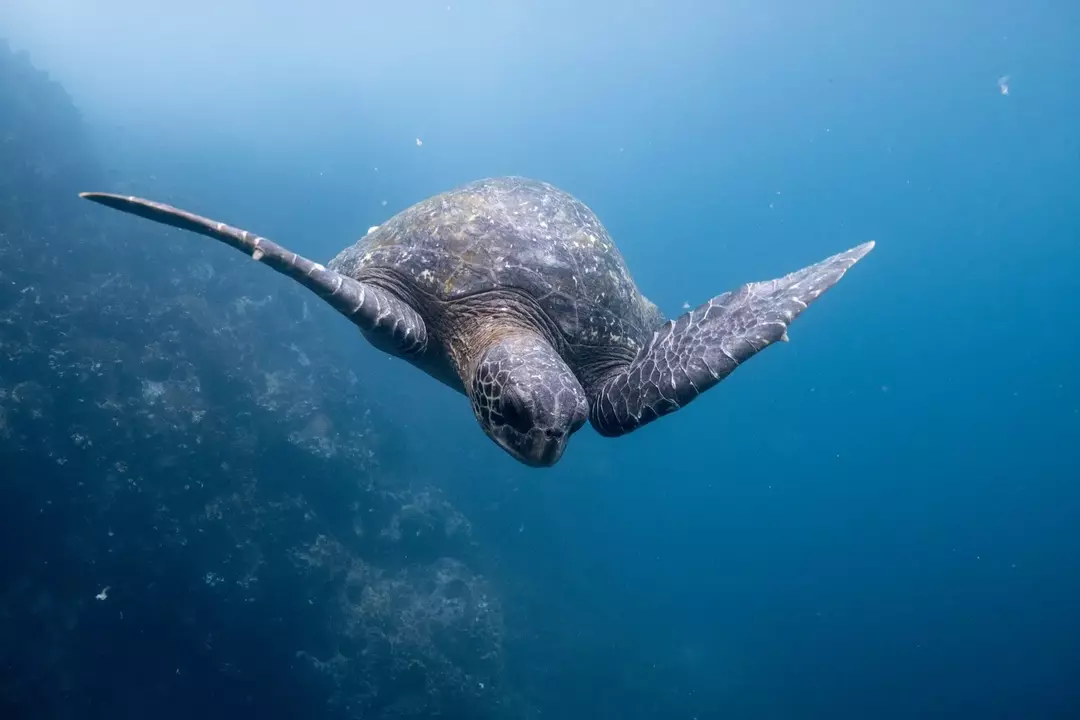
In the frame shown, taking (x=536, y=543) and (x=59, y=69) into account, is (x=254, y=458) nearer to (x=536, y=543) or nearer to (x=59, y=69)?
(x=536, y=543)

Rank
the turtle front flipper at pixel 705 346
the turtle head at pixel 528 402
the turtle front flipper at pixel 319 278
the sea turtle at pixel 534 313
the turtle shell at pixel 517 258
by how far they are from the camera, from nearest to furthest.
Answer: the turtle front flipper at pixel 319 278
the turtle head at pixel 528 402
the sea turtle at pixel 534 313
the turtle front flipper at pixel 705 346
the turtle shell at pixel 517 258

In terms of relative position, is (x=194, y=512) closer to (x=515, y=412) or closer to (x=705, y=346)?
(x=515, y=412)

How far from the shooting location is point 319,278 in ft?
12.3

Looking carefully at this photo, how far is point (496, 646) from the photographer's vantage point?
14656mm

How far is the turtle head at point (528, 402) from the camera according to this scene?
3.46 metres

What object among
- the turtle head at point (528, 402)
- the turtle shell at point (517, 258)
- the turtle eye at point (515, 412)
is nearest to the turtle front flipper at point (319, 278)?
the turtle shell at point (517, 258)

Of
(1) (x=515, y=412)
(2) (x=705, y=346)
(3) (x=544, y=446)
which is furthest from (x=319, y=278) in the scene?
(2) (x=705, y=346)

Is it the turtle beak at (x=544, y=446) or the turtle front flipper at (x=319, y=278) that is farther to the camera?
the turtle beak at (x=544, y=446)

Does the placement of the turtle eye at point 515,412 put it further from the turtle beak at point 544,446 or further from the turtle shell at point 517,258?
the turtle shell at point 517,258

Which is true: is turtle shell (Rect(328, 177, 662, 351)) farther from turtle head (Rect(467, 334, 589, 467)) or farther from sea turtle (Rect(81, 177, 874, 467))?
turtle head (Rect(467, 334, 589, 467))

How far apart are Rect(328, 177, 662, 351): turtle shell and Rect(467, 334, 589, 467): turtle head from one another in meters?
1.01

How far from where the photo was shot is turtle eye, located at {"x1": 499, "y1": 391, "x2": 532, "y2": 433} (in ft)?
11.4

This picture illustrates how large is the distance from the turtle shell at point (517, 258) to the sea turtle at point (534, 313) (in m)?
0.01

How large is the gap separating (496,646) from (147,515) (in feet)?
29.9
